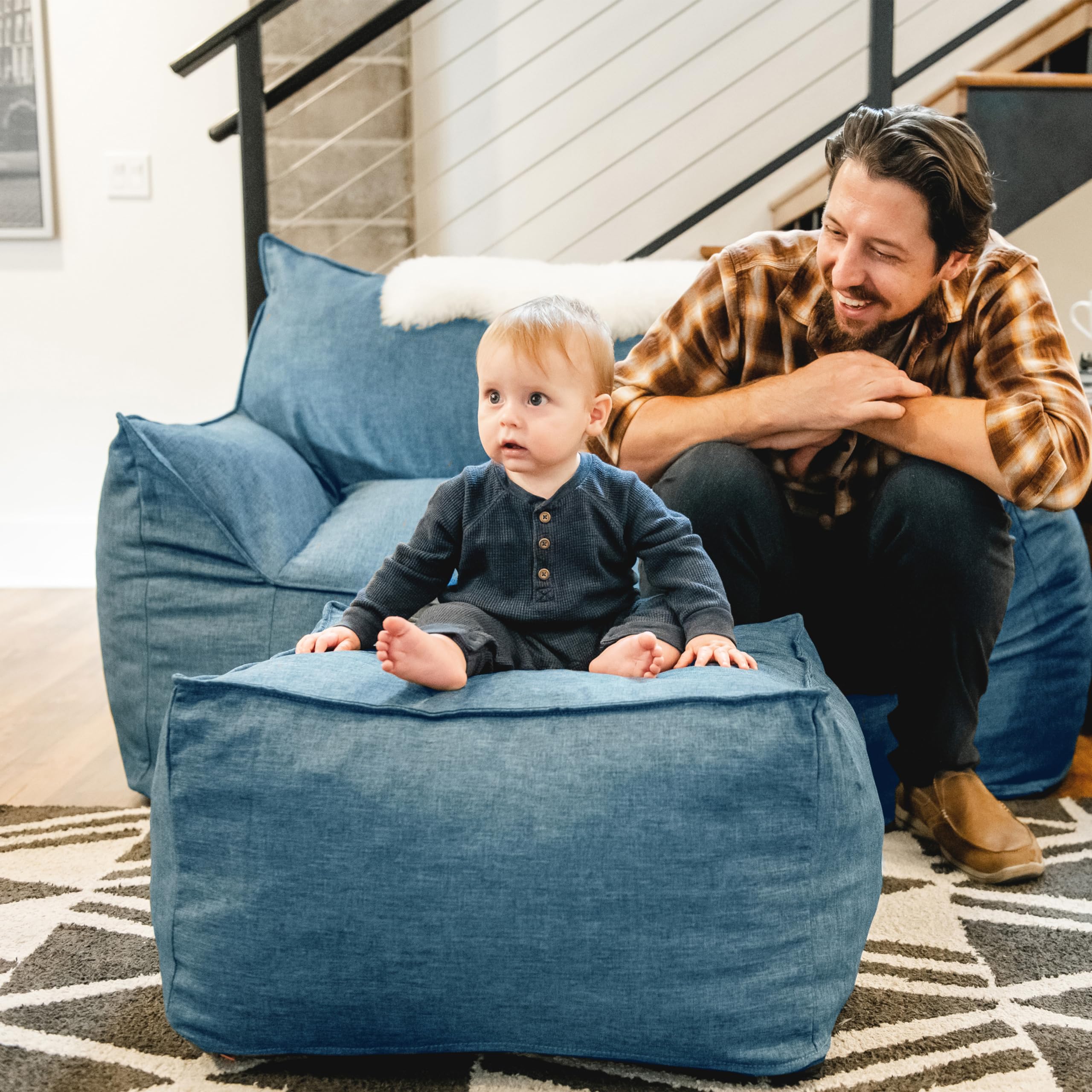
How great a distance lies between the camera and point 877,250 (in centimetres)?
115

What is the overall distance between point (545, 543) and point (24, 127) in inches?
104

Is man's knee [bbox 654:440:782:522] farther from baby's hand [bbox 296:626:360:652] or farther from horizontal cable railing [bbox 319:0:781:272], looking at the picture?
horizontal cable railing [bbox 319:0:781:272]

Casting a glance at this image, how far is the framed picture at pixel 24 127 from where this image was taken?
2998mm

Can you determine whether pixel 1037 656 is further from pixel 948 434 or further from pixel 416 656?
pixel 416 656

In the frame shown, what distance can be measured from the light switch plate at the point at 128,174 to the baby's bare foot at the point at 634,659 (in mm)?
2587

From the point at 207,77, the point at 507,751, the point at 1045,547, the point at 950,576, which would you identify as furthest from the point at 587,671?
the point at 207,77

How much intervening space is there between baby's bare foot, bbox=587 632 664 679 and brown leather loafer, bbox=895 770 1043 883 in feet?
1.61

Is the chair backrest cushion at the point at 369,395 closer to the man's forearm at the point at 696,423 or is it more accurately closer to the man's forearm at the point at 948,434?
the man's forearm at the point at 696,423

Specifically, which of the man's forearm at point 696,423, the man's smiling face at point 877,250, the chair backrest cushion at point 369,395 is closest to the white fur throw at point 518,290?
the chair backrest cushion at point 369,395

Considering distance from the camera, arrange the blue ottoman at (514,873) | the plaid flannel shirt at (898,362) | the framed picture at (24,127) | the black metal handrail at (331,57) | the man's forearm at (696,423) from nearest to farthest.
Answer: the blue ottoman at (514,873) → the plaid flannel shirt at (898,362) → the man's forearm at (696,423) → the black metal handrail at (331,57) → the framed picture at (24,127)

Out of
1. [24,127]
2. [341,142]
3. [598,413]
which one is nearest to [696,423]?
[598,413]

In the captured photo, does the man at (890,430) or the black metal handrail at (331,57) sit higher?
the black metal handrail at (331,57)

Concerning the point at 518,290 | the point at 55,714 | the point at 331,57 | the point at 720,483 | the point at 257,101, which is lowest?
the point at 55,714

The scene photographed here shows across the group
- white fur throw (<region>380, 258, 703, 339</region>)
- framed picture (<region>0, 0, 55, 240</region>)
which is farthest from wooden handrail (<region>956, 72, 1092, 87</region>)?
framed picture (<region>0, 0, 55, 240</region>)
